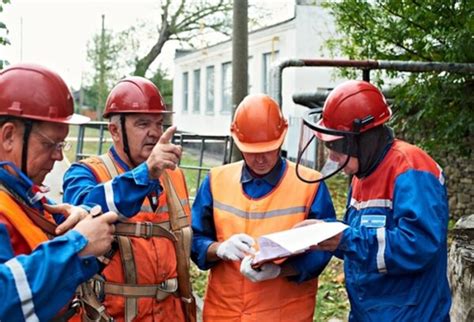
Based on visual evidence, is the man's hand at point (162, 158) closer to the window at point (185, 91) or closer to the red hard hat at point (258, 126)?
the red hard hat at point (258, 126)

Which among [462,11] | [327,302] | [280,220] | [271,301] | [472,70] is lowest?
[327,302]

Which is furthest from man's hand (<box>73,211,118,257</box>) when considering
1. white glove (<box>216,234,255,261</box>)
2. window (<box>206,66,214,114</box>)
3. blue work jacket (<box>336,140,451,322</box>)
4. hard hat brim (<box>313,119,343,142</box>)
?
window (<box>206,66,214,114</box>)

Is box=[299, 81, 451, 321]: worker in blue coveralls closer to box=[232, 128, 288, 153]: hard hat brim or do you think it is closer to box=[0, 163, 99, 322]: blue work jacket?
box=[232, 128, 288, 153]: hard hat brim

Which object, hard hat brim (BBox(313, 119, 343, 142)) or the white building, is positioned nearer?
hard hat brim (BBox(313, 119, 343, 142))

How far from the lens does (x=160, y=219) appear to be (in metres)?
2.97

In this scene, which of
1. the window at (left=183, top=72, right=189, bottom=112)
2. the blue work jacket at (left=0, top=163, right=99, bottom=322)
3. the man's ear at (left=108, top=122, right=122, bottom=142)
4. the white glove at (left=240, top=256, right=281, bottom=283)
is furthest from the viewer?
the window at (left=183, top=72, right=189, bottom=112)

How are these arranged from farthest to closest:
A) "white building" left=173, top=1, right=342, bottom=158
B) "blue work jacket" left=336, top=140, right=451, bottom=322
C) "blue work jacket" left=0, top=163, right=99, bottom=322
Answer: "white building" left=173, top=1, right=342, bottom=158
"blue work jacket" left=336, top=140, right=451, bottom=322
"blue work jacket" left=0, top=163, right=99, bottom=322

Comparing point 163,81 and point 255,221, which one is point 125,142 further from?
point 163,81

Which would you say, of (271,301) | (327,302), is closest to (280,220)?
(271,301)

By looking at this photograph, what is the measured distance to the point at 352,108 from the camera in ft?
9.52

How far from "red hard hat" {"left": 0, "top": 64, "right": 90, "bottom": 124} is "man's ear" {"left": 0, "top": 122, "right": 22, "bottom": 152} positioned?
42mm

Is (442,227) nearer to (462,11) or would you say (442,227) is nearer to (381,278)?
(381,278)

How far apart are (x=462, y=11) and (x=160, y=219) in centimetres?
323

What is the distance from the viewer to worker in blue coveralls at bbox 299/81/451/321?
2609 millimetres
